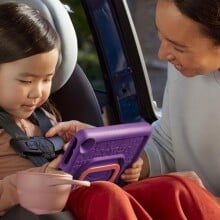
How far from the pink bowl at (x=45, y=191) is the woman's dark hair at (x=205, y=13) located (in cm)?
40

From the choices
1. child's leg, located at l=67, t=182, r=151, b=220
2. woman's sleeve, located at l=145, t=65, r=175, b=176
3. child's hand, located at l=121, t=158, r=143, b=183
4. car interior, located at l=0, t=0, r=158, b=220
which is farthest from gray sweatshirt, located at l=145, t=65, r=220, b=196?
child's leg, located at l=67, t=182, r=151, b=220

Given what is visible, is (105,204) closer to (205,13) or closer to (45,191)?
(45,191)

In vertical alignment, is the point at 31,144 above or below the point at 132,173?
above

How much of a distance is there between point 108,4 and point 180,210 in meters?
0.86

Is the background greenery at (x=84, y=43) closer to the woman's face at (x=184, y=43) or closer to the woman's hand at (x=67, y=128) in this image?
the woman's hand at (x=67, y=128)

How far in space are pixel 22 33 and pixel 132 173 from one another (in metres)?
0.38

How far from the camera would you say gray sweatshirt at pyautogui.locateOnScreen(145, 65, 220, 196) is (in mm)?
1401

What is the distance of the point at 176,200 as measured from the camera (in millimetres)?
1082

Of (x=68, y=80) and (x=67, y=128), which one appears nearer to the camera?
(x=67, y=128)

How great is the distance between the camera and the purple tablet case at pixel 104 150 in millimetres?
1101

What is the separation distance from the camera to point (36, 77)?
1.37 meters

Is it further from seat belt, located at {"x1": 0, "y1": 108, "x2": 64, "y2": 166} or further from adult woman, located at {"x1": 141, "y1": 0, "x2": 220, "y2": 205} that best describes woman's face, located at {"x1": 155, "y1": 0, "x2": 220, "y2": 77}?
seat belt, located at {"x1": 0, "y1": 108, "x2": 64, "y2": 166}

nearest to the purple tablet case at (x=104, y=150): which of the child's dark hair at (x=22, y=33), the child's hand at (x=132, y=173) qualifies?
the child's hand at (x=132, y=173)

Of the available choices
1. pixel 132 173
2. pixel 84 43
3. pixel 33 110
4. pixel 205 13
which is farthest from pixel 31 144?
pixel 84 43
